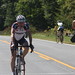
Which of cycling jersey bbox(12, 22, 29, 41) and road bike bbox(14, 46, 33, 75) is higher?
cycling jersey bbox(12, 22, 29, 41)

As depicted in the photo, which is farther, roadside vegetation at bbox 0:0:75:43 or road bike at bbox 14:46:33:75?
roadside vegetation at bbox 0:0:75:43

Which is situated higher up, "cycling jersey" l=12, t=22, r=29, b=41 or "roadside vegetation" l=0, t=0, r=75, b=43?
"cycling jersey" l=12, t=22, r=29, b=41

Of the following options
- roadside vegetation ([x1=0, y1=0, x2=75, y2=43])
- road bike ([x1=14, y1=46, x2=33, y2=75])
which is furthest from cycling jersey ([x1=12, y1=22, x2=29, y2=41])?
roadside vegetation ([x1=0, y1=0, x2=75, y2=43])

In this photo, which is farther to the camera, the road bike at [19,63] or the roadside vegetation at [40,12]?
the roadside vegetation at [40,12]

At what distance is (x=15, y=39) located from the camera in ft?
31.2

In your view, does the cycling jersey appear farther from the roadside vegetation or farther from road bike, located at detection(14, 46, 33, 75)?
the roadside vegetation

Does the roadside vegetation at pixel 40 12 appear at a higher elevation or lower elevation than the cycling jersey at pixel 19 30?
lower

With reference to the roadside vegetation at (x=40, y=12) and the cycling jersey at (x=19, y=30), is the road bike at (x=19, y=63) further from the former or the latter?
the roadside vegetation at (x=40, y=12)

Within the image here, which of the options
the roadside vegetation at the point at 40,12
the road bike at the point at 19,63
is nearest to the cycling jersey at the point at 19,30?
the road bike at the point at 19,63

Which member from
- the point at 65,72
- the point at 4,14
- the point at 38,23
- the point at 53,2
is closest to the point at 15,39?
the point at 65,72

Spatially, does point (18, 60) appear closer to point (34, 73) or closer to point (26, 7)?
point (34, 73)

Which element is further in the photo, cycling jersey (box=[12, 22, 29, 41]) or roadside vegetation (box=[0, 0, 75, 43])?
roadside vegetation (box=[0, 0, 75, 43])

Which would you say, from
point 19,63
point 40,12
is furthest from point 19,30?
point 40,12

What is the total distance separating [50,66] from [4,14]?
A: 6354 centimetres
